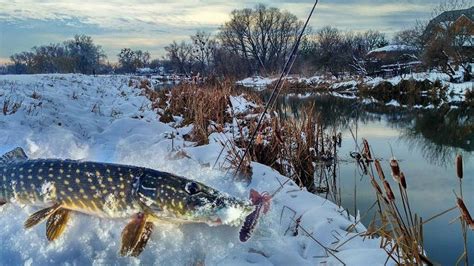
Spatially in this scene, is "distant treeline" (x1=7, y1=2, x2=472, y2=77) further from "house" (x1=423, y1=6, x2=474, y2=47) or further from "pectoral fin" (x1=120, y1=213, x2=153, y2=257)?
"pectoral fin" (x1=120, y1=213, x2=153, y2=257)

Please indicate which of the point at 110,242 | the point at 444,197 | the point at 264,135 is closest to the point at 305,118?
the point at 264,135

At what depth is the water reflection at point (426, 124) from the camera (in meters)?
9.46

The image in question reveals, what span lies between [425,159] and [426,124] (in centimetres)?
547

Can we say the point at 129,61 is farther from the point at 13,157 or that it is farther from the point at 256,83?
the point at 13,157

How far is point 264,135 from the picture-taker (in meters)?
6.01

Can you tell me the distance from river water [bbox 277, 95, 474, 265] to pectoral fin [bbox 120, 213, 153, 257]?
164cm

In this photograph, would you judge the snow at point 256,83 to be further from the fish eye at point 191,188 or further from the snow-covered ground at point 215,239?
the fish eye at point 191,188

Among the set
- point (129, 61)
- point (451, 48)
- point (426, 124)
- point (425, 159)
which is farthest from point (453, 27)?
point (129, 61)

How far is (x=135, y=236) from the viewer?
2.52 meters

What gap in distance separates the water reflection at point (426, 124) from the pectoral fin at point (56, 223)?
4865mm

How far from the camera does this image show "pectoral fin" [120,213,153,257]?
2.48 m

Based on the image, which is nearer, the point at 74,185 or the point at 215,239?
the point at 215,239

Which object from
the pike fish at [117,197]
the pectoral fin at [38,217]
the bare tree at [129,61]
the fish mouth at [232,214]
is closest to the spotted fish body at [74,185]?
the pike fish at [117,197]

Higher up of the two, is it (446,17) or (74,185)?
(446,17)
